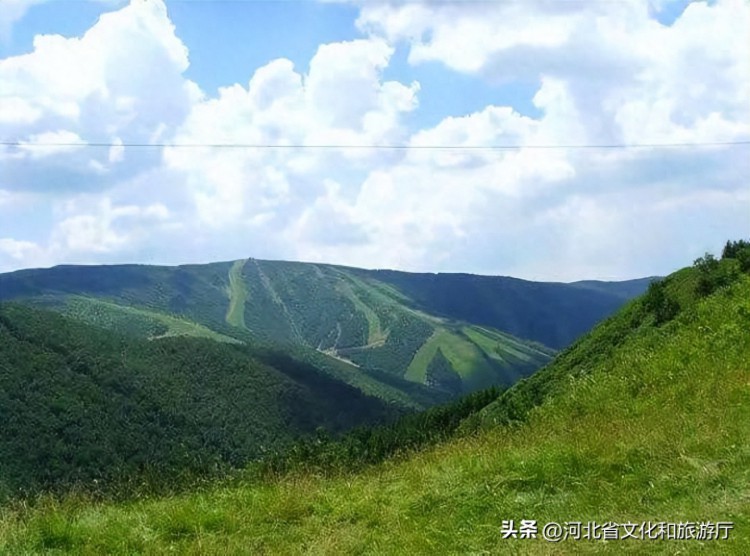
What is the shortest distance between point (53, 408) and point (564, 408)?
163227mm

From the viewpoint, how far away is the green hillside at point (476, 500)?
292 inches

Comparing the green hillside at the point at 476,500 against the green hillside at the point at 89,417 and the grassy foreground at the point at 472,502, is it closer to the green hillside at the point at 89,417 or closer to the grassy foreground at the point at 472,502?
the grassy foreground at the point at 472,502

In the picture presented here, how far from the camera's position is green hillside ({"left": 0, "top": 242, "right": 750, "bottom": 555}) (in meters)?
7.41

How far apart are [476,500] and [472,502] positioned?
79 mm

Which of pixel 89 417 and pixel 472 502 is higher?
pixel 472 502

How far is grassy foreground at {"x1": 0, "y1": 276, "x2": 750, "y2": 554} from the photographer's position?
24.3 feet

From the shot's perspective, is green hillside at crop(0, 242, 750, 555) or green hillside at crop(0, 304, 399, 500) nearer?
green hillside at crop(0, 242, 750, 555)

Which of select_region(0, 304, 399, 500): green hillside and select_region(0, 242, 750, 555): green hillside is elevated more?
select_region(0, 242, 750, 555): green hillside

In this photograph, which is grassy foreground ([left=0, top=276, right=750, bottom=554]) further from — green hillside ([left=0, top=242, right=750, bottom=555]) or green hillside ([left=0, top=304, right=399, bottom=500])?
green hillside ([left=0, top=304, right=399, bottom=500])

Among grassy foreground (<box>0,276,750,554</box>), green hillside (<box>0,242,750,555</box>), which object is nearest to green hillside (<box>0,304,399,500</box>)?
green hillside (<box>0,242,750,555</box>)

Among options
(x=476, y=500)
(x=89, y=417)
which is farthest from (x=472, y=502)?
(x=89, y=417)

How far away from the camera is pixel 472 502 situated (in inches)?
330

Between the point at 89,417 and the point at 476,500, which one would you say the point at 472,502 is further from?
the point at 89,417

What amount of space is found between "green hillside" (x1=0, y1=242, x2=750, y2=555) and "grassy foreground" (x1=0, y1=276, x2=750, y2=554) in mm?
21
